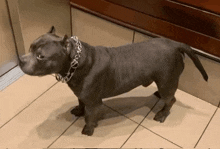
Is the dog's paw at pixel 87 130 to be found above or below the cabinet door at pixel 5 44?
below

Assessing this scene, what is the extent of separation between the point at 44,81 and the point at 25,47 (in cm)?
33

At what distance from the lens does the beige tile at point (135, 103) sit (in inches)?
74.9

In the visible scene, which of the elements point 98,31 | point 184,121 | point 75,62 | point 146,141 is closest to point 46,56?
point 75,62

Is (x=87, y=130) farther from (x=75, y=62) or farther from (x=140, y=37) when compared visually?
(x=140, y=37)

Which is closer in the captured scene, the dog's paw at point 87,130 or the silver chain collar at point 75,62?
the silver chain collar at point 75,62

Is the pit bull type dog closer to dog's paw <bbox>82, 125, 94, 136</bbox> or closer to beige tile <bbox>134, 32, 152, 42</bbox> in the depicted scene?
dog's paw <bbox>82, 125, 94, 136</bbox>

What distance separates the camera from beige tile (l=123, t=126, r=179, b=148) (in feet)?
5.56

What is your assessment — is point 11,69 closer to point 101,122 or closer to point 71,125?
point 71,125

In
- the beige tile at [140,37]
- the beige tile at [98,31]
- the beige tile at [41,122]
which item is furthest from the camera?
the beige tile at [98,31]

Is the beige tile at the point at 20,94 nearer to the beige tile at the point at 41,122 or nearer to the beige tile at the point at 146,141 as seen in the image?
the beige tile at the point at 41,122

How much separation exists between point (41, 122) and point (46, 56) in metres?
0.74

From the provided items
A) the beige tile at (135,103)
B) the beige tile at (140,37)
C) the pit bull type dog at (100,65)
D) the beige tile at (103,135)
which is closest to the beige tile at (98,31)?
the beige tile at (140,37)

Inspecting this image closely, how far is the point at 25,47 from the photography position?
2111 mm

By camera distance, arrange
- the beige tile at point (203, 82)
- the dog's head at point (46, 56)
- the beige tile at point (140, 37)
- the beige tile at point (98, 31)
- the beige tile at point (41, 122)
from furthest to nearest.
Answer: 1. the beige tile at point (98, 31)
2. the beige tile at point (140, 37)
3. the beige tile at point (203, 82)
4. the beige tile at point (41, 122)
5. the dog's head at point (46, 56)
